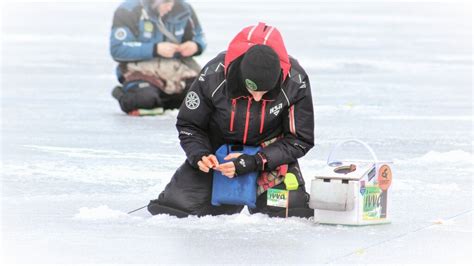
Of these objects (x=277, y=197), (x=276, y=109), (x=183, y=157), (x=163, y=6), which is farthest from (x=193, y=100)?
(x=163, y=6)

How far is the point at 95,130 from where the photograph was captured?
9969 mm

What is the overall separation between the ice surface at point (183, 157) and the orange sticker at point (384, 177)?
0.19m

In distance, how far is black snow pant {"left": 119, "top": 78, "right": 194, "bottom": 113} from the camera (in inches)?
427

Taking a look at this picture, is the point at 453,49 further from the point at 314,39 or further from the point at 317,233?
the point at 317,233

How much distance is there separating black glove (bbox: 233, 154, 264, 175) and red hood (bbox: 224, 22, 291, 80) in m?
0.42

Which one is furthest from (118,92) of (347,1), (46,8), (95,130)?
(347,1)

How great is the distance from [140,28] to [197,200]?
450 centimetres

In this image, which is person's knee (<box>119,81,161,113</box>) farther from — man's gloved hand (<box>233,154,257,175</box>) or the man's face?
man's gloved hand (<box>233,154,257,175</box>)

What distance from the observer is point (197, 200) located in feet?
21.4

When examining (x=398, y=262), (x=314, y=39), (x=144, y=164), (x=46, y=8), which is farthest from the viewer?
(x=46, y=8)

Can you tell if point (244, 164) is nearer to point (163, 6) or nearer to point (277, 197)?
point (277, 197)

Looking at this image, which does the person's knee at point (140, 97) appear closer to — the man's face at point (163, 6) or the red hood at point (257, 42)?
the man's face at point (163, 6)

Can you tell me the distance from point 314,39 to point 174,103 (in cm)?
803

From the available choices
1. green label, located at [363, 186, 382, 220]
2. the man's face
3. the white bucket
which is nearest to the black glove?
the white bucket
